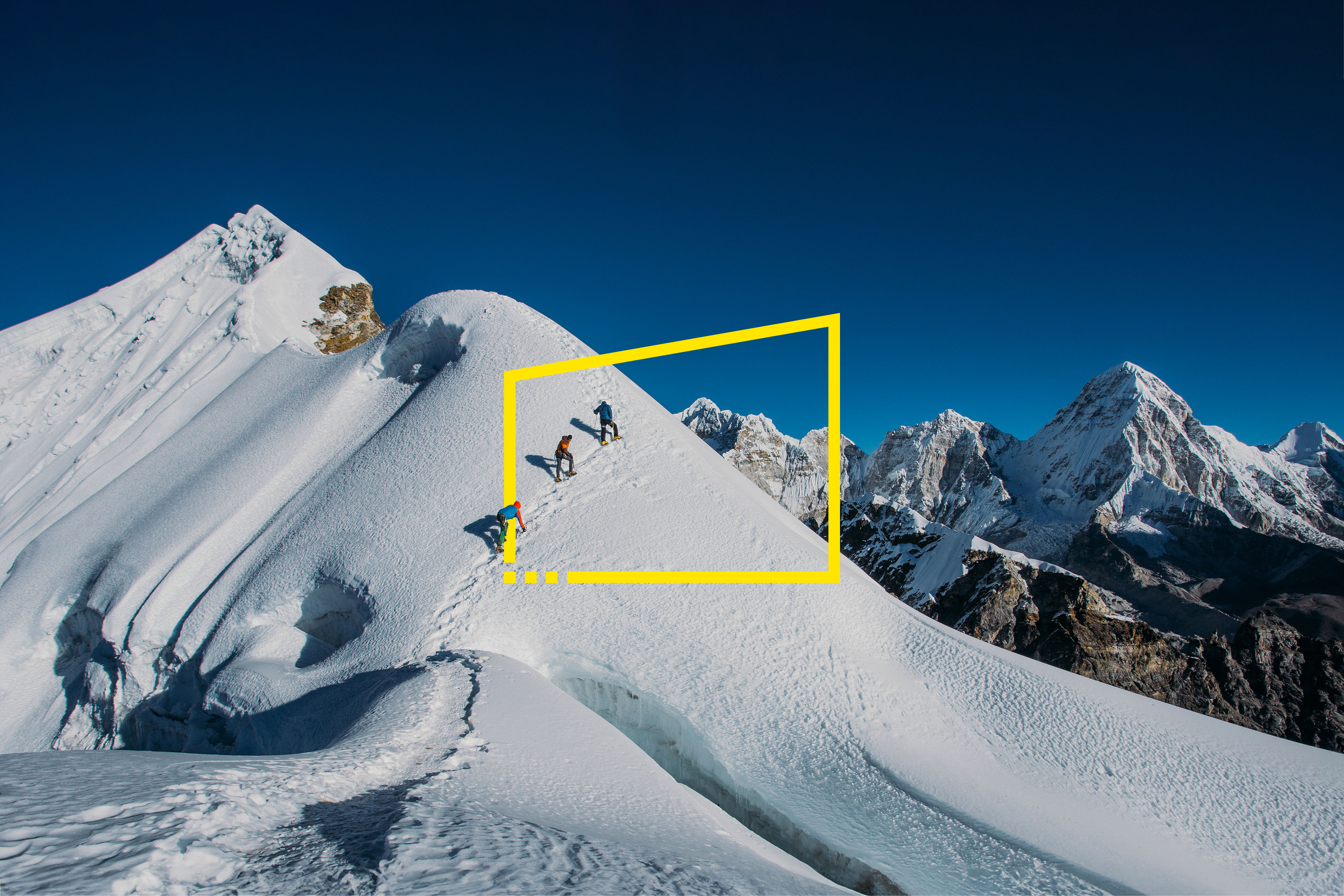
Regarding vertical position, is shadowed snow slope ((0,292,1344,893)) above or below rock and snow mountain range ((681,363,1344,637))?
below

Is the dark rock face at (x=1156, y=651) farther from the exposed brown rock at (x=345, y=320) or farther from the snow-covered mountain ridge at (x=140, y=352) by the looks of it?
the snow-covered mountain ridge at (x=140, y=352)

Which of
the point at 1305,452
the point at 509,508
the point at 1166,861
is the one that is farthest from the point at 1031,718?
the point at 1305,452

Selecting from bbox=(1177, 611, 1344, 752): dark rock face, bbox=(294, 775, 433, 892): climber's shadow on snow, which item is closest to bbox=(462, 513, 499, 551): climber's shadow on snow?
bbox=(294, 775, 433, 892): climber's shadow on snow

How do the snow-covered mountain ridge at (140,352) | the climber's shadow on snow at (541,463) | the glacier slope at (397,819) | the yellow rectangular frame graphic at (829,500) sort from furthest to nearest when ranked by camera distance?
the snow-covered mountain ridge at (140,352)
the climber's shadow on snow at (541,463)
the yellow rectangular frame graphic at (829,500)
the glacier slope at (397,819)

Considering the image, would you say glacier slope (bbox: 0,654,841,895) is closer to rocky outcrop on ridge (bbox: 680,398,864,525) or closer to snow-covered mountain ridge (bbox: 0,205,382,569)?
snow-covered mountain ridge (bbox: 0,205,382,569)

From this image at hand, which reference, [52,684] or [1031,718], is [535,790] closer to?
[1031,718]

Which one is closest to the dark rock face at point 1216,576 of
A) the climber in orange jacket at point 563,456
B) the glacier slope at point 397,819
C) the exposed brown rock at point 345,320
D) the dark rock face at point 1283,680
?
the dark rock face at point 1283,680

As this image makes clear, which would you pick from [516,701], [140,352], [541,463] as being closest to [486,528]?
[541,463]
